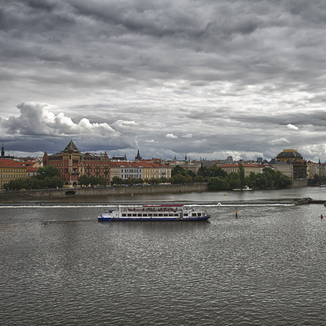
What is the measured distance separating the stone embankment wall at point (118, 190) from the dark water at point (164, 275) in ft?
194

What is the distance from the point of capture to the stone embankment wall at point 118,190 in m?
116

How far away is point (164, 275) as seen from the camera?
32.5m

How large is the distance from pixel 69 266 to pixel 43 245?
33.3 feet

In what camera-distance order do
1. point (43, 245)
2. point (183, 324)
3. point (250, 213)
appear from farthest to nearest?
point (250, 213) → point (43, 245) → point (183, 324)

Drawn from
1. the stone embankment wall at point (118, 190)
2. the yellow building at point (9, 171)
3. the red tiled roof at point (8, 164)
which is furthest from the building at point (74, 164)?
the stone embankment wall at point (118, 190)

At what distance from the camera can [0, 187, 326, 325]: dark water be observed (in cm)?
2523

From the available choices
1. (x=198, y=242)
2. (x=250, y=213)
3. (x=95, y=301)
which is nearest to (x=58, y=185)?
(x=250, y=213)

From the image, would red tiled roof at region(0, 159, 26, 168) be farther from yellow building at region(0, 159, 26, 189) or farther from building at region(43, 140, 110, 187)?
building at region(43, 140, 110, 187)

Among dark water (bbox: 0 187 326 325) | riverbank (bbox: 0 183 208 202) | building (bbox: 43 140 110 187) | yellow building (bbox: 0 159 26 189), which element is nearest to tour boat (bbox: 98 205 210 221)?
dark water (bbox: 0 187 326 325)

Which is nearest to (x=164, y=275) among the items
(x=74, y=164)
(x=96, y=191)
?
(x=96, y=191)

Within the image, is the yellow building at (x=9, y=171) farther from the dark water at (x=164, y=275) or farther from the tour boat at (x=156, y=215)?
the dark water at (x=164, y=275)

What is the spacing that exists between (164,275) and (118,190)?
103631 millimetres

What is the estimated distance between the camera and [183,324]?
23.8 metres

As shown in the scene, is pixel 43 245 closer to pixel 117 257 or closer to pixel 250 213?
pixel 117 257
